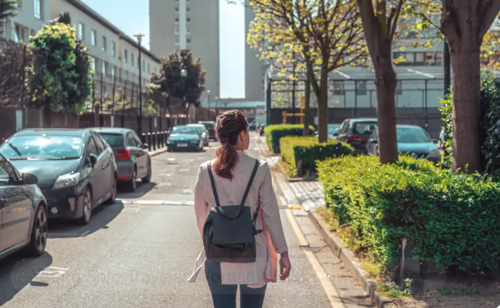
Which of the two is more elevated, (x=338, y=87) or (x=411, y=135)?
(x=338, y=87)

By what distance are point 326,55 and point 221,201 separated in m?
15.6

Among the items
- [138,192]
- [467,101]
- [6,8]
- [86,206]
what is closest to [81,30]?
[6,8]

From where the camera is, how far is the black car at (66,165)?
33.0 feet

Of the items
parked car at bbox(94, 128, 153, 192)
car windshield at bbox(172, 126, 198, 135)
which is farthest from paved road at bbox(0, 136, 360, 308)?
car windshield at bbox(172, 126, 198, 135)

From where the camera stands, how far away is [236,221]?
3.62 metres

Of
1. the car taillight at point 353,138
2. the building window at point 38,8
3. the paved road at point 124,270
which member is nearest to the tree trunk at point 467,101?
the paved road at point 124,270

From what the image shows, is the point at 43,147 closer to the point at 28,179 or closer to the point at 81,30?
the point at 28,179

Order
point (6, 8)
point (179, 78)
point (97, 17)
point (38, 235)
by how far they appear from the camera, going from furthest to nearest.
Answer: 1. point (179, 78)
2. point (97, 17)
3. point (6, 8)
4. point (38, 235)

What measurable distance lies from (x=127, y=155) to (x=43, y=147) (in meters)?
4.59

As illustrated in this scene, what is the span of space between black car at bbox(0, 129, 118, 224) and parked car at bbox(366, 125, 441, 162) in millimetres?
8846

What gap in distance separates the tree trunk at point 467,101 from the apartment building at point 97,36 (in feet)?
73.4

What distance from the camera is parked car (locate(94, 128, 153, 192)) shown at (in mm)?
15680

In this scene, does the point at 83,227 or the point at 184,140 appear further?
the point at 184,140

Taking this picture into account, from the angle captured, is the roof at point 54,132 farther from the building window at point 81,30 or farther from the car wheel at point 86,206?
the building window at point 81,30
